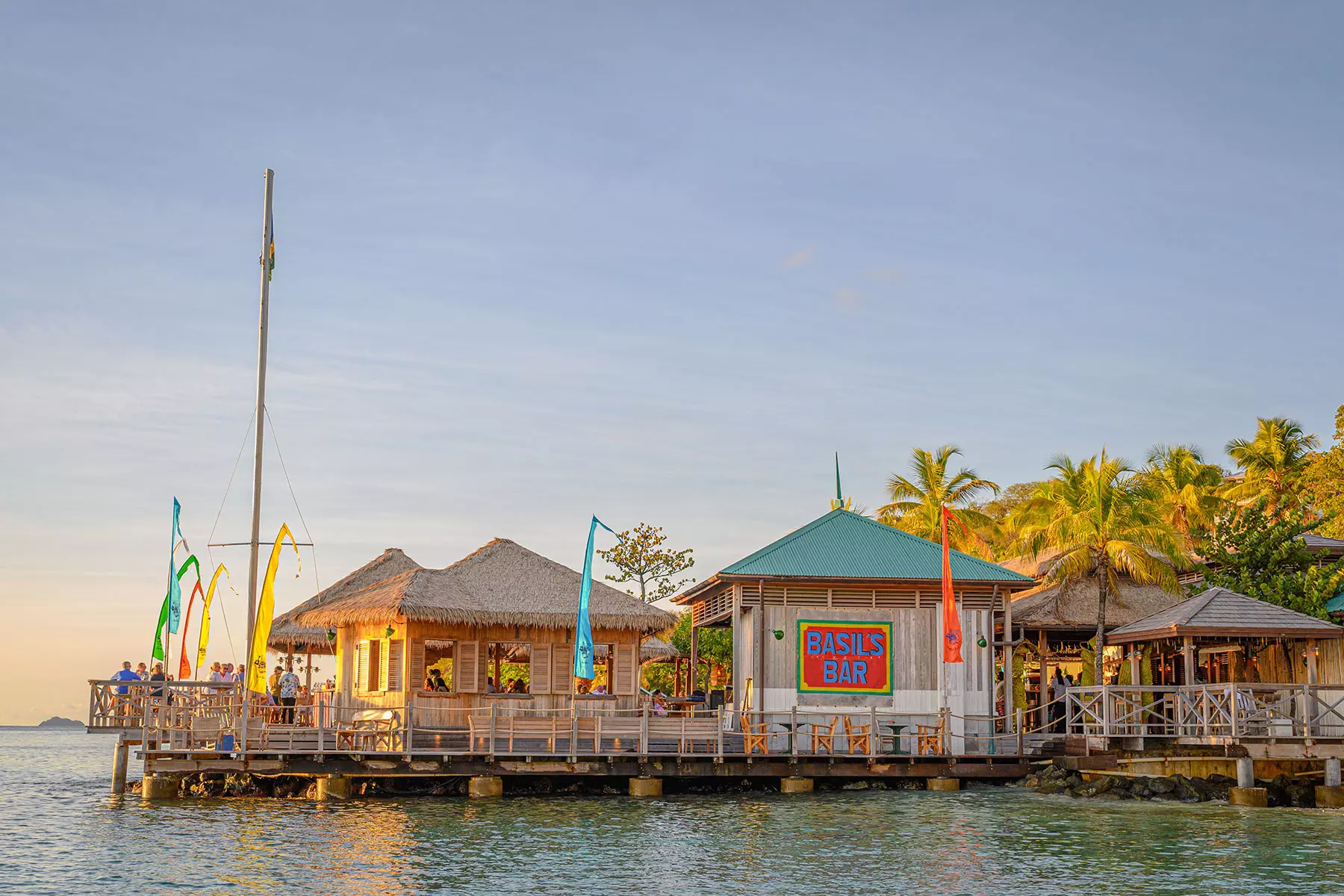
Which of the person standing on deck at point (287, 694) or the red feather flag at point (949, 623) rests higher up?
the red feather flag at point (949, 623)

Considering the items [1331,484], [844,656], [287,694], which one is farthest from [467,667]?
[1331,484]

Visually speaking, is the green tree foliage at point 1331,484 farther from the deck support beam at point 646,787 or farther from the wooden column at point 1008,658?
→ the deck support beam at point 646,787

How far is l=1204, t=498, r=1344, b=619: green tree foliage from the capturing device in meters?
32.6

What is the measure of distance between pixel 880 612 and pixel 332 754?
39.2 feet

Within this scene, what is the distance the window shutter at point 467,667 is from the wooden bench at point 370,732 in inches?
70.4

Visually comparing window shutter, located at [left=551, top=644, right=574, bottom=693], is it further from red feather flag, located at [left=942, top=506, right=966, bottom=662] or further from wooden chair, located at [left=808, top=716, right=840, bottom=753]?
red feather flag, located at [left=942, top=506, right=966, bottom=662]

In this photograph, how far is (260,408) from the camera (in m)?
28.7

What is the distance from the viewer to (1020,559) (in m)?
42.3

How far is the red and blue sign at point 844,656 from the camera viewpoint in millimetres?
29984

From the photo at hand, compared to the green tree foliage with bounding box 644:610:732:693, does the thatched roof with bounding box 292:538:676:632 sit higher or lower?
higher

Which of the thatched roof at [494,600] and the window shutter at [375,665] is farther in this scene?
the window shutter at [375,665]

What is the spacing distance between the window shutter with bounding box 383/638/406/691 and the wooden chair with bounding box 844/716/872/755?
9411mm

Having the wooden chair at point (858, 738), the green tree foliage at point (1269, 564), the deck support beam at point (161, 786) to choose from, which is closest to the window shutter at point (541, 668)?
the wooden chair at point (858, 738)

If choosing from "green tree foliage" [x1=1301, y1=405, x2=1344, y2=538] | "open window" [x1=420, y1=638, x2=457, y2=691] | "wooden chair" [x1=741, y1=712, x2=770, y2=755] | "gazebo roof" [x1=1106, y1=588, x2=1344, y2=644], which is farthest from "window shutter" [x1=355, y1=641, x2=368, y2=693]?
"green tree foliage" [x1=1301, y1=405, x2=1344, y2=538]
